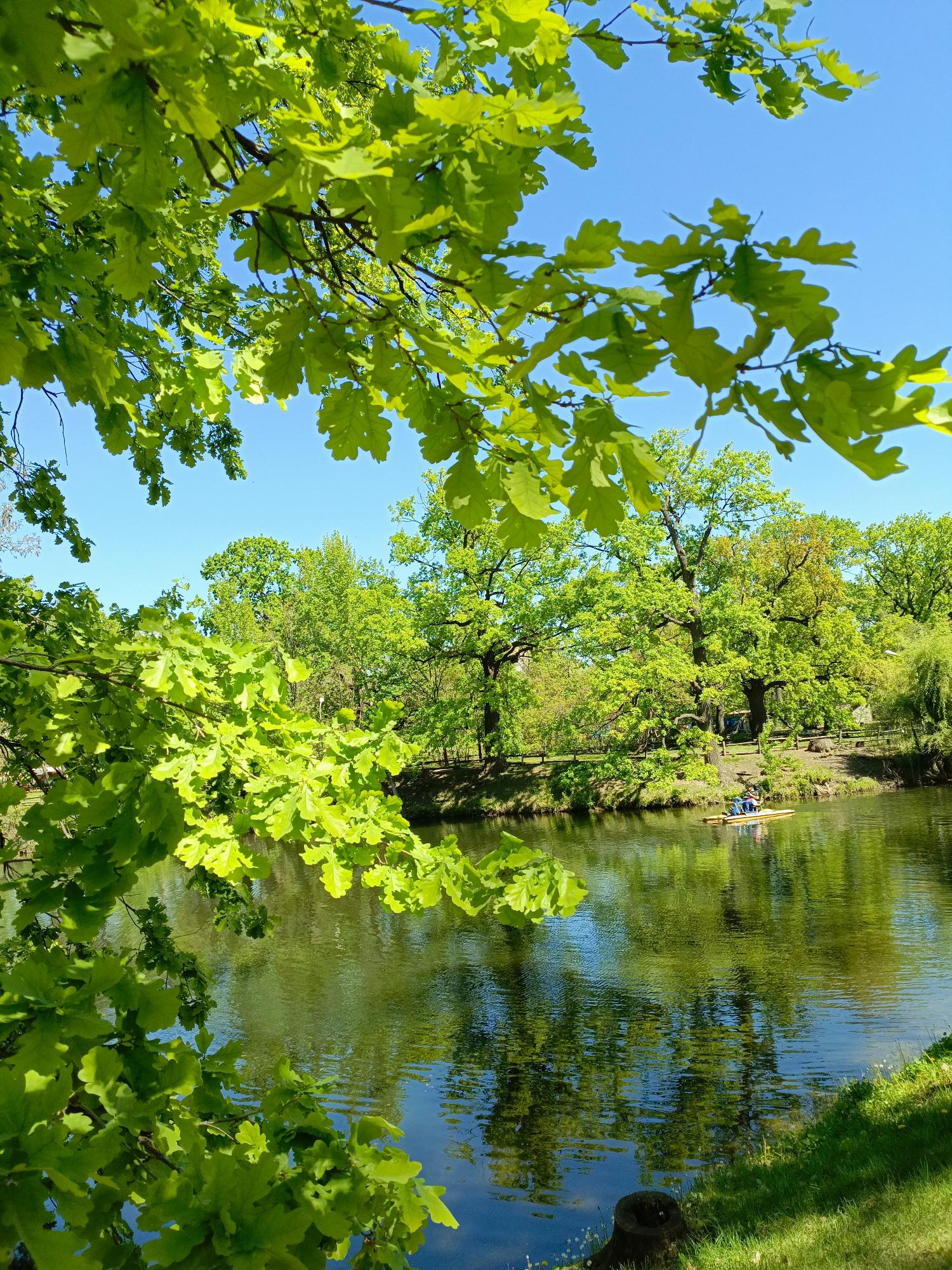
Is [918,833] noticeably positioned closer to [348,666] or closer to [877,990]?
[877,990]

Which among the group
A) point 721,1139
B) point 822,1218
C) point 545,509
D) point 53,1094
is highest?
point 545,509

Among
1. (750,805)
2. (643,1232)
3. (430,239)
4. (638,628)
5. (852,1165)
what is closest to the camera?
(430,239)

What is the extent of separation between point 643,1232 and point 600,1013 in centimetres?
593

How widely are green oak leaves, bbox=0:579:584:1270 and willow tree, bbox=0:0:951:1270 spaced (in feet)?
0.03

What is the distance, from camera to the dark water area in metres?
7.66

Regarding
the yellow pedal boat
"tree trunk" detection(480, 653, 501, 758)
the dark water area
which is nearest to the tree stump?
the dark water area

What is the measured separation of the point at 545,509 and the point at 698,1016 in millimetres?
10633

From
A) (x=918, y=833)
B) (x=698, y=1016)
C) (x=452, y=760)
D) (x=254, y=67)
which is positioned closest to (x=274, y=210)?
(x=254, y=67)

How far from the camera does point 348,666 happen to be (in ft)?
132

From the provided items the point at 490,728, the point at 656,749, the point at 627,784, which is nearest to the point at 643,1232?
the point at 627,784

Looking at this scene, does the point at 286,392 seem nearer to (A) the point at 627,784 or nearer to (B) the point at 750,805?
(B) the point at 750,805

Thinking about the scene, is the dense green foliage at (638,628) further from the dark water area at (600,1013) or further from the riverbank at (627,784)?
the dark water area at (600,1013)

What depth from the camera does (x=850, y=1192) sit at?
17.7 feet

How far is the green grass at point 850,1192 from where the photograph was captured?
4.50m
